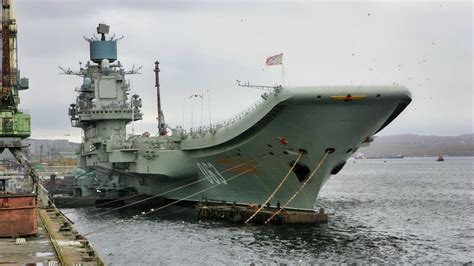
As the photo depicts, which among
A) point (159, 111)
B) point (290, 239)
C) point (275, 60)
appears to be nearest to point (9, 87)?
point (159, 111)

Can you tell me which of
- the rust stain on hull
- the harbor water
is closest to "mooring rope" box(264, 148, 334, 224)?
the harbor water

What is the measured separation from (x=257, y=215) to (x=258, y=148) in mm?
2812

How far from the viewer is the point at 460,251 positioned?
66.9 feet

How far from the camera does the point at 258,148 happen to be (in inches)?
1033

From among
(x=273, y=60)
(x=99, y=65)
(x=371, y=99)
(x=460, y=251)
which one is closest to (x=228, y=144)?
(x=273, y=60)

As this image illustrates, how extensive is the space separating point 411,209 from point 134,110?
19.2m

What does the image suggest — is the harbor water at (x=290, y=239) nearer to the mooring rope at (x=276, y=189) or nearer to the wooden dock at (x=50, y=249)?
the mooring rope at (x=276, y=189)

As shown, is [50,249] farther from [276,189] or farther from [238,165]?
[238,165]

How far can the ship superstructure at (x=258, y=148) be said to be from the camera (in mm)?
22609

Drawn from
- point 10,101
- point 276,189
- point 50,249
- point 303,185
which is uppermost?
point 10,101

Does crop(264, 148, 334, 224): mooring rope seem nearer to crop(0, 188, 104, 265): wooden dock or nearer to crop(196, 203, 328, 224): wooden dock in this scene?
crop(196, 203, 328, 224): wooden dock

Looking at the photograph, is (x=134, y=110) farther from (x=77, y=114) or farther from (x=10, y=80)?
(x=10, y=80)

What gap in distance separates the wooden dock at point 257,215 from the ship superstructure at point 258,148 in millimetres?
976

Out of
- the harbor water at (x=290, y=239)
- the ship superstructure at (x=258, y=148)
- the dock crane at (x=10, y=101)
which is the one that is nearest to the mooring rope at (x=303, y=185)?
the ship superstructure at (x=258, y=148)
